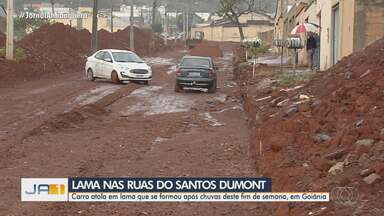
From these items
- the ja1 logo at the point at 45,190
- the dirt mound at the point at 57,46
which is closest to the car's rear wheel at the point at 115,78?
the dirt mound at the point at 57,46

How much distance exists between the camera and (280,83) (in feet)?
81.5

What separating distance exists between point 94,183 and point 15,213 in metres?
1.05

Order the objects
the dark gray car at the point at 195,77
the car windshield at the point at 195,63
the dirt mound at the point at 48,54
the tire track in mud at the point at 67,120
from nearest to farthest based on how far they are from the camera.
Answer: the tire track in mud at the point at 67,120 < the dark gray car at the point at 195,77 < the car windshield at the point at 195,63 < the dirt mound at the point at 48,54

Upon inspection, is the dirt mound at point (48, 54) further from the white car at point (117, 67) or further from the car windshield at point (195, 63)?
the car windshield at point (195, 63)

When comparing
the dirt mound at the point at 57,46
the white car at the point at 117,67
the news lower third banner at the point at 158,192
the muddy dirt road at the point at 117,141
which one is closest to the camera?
the news lower third banner at the point at 158,192

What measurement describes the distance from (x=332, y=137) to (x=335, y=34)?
686 inches

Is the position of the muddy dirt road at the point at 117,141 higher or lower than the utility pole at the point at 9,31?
lower

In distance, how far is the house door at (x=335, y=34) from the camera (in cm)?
2718

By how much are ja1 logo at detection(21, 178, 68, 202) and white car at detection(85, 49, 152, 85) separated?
21.1 meters

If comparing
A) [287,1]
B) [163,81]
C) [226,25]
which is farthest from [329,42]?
[226,25]

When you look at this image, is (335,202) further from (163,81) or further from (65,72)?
(65,72)

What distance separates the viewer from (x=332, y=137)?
453 inches

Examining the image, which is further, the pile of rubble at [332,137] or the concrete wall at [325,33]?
the concrete wall at [325,33]

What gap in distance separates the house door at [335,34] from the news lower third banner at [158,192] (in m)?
18.8
